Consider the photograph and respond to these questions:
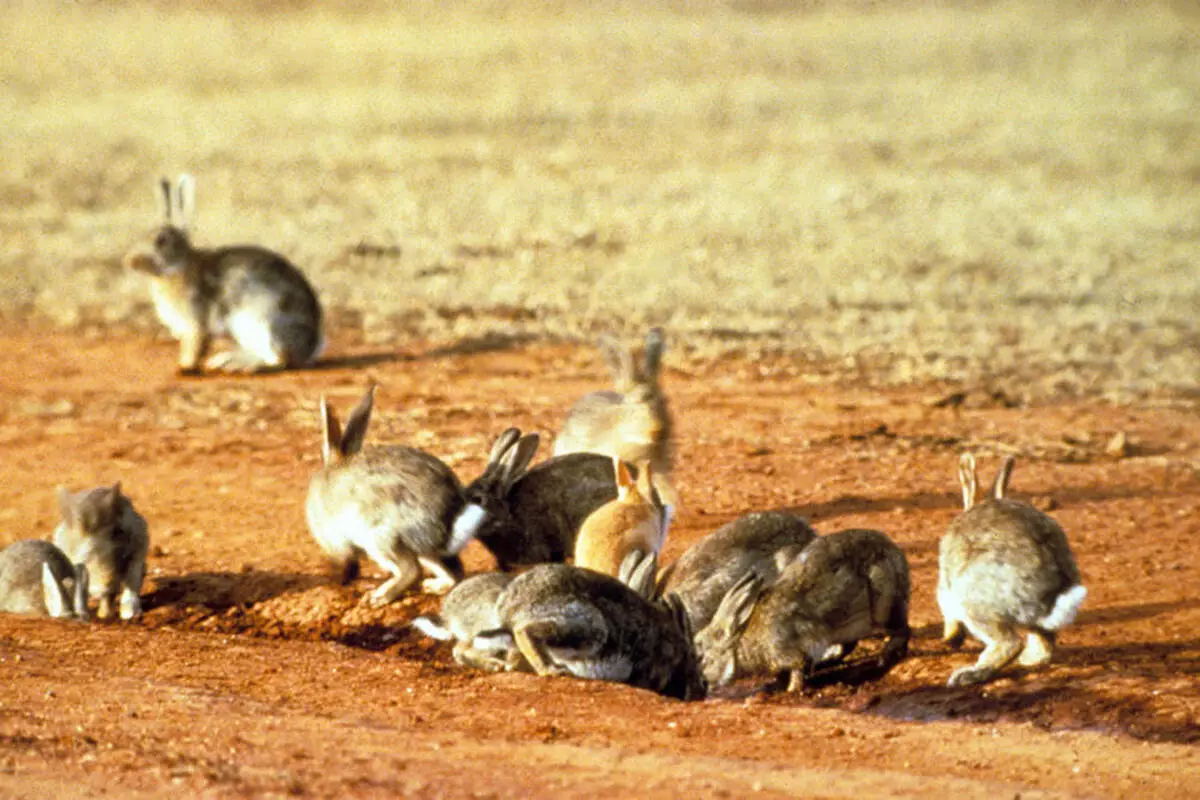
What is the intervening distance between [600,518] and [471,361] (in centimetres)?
567

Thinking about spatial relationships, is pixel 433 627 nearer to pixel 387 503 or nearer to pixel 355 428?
pixel 387 503

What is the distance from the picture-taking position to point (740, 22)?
34.8m

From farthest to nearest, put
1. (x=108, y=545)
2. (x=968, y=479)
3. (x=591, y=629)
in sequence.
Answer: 1. (x=108, y=545)
2. (x=968, y=479)
3. (x=591, y=629)

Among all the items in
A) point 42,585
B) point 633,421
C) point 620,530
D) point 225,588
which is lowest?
point 225,588

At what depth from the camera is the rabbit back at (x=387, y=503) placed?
845cm

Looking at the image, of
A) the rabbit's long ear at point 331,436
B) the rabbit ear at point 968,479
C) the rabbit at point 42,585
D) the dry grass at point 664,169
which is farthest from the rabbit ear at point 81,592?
the dry grass at point 664,169

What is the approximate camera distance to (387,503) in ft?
27.9

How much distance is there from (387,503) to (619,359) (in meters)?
1.75

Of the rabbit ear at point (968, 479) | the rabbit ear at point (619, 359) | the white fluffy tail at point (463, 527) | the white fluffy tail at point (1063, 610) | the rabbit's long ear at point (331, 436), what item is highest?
A: the rabbit ear at point (619, 359)

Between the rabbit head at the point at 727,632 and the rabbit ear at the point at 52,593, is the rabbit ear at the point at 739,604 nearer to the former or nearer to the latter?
the rabbit head at the point at 727,632

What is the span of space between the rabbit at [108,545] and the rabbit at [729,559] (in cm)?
221

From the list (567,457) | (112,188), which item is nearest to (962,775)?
(567,457)

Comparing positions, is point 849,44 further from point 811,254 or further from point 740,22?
point 811,254

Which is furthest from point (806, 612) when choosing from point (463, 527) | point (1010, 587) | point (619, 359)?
point (619, 359)
